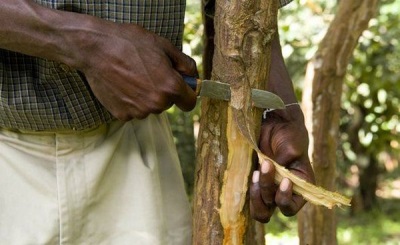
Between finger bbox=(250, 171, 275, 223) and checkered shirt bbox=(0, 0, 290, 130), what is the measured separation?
371 mm

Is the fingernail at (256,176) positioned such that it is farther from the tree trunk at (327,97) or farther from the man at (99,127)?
the tree trunk at (327,97)

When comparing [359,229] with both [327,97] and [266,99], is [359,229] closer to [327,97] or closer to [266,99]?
[327,97]

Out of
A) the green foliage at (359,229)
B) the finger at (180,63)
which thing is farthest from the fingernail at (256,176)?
the green foliage at (359,229)

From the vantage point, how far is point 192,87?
162 cm

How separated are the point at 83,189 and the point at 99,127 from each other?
0.46 ft

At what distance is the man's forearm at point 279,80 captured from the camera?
1.94 meters

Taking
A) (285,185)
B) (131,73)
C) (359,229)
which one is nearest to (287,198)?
(285,185)

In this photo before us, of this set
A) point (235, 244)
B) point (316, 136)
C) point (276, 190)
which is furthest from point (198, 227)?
point (316, 136)

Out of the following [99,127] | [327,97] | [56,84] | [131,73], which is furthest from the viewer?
[327,97]

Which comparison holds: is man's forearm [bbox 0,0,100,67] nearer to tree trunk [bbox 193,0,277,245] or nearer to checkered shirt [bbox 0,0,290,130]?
checkered shirt [bbox 0,0,290,130]

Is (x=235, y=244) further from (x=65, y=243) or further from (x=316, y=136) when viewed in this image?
(x=316, y=136)

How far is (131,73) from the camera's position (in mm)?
1561

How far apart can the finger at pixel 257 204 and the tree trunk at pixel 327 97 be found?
1.63 meters

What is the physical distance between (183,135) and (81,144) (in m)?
5.38
